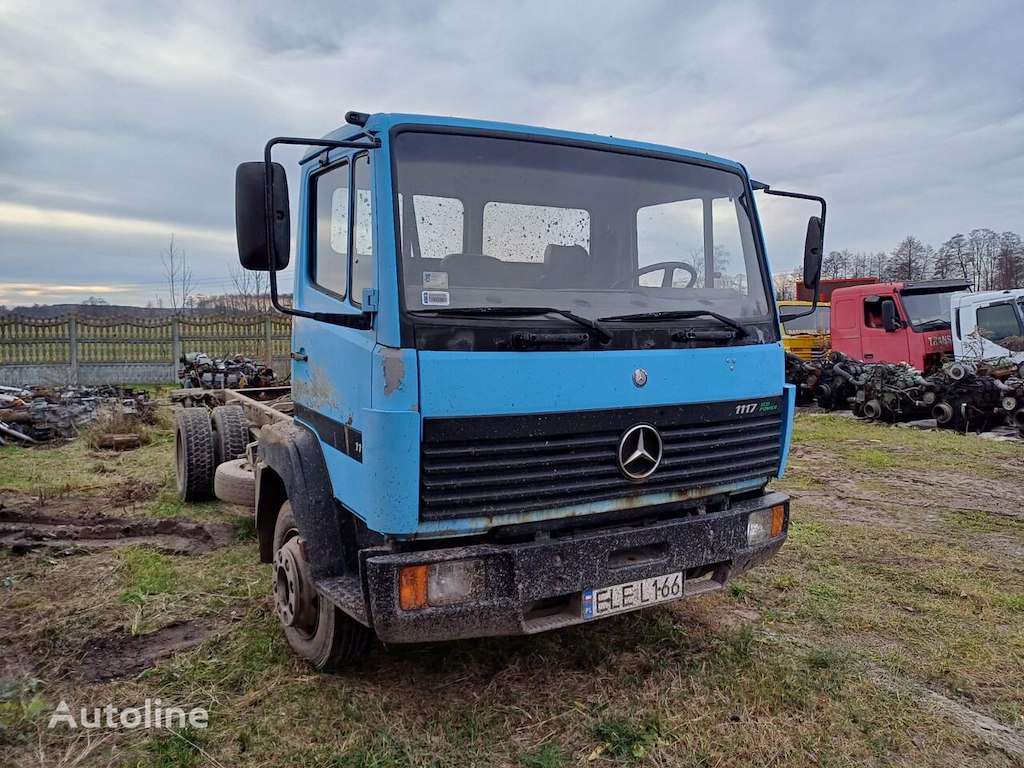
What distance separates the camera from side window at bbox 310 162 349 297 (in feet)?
10.6

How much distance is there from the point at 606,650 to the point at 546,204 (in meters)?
2.11

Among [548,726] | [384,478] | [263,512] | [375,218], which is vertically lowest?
[548,726]

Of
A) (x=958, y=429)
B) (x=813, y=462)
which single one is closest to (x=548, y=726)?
(x=813, y=462)

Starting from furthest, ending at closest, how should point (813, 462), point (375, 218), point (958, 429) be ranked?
point (958, 429) → point (813, 462) → point (375, 218)

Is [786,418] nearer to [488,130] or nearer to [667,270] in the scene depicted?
[667,270]

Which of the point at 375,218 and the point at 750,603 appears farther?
the point at 750,603

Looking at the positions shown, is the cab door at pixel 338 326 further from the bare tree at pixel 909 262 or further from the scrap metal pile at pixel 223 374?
the bare tree at pixel 909 262

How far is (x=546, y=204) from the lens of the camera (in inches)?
132

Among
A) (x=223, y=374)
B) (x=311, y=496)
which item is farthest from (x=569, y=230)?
(x=223, y=374)

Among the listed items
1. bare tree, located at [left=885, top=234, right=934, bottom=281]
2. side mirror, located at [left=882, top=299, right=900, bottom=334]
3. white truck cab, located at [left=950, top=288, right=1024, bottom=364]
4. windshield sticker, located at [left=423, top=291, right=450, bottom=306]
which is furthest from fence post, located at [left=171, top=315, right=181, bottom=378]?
bare tree, located at [left=885, top=234, right=934, bottom=281]

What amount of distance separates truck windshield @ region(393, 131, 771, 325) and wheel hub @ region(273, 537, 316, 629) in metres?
1.38

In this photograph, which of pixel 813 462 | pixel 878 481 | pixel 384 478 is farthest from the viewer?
pixel 813 462

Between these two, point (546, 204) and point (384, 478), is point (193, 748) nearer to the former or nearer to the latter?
point (384, 478)

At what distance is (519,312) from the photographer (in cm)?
293
